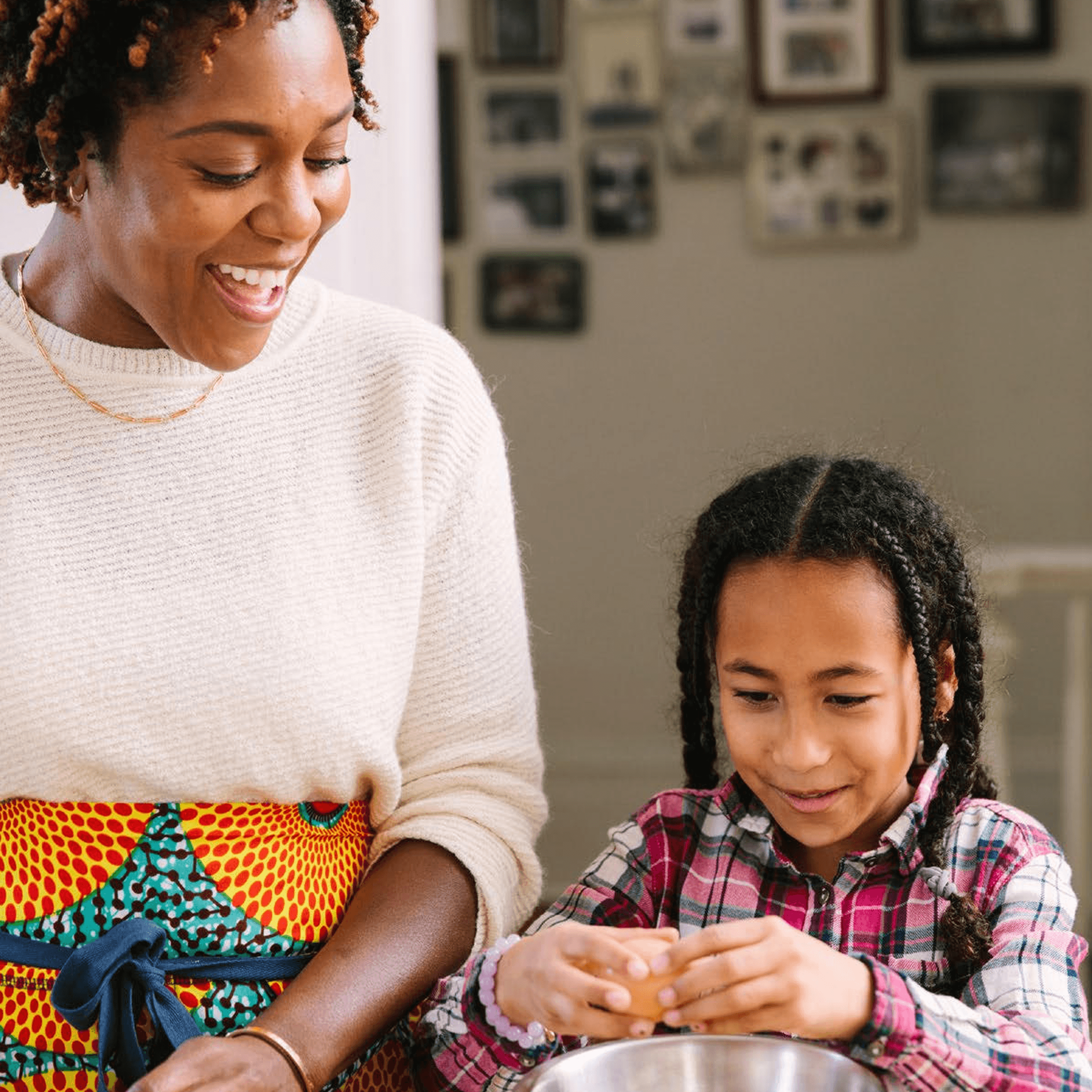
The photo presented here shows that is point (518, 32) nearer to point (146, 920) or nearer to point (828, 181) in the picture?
point (828, 181)

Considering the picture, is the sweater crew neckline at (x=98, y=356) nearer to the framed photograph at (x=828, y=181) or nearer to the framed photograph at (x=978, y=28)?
the framed photograph at (x=828, y=181)

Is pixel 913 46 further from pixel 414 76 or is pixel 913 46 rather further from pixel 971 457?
pixel 414 76

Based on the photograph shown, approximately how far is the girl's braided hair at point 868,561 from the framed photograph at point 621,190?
2606 millimetres

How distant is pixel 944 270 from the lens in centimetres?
380

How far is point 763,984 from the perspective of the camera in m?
0.92

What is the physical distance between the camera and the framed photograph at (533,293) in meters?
3.88

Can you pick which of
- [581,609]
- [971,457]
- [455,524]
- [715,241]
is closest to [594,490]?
[581,609]

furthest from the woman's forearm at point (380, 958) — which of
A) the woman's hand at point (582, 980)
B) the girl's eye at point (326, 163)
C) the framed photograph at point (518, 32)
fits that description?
the framed photograph at point (518, 32)

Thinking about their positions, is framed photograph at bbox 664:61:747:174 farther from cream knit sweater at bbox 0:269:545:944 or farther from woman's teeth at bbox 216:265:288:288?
woman's teeth at bbox 216:265:288:288

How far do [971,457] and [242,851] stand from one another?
302 cm

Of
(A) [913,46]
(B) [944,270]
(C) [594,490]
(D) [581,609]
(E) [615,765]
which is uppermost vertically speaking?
(A) [913,46]

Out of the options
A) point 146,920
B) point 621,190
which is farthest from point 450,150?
point 146,920

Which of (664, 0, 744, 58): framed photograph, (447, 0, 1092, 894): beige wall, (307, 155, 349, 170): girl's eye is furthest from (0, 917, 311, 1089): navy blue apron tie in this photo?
(664, 0, 744, 58): framed photograph

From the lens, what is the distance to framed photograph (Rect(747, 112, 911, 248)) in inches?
149
